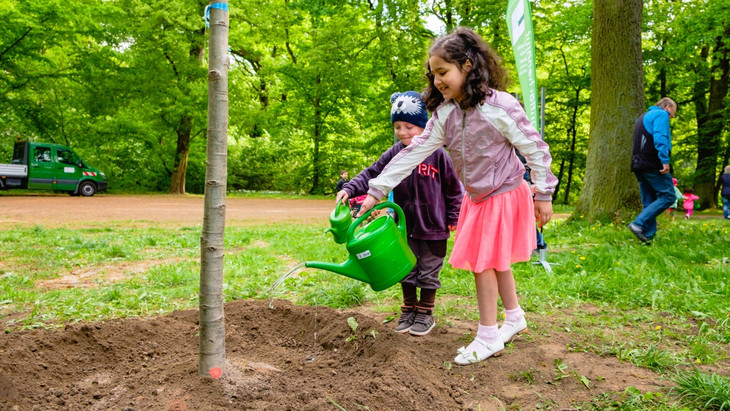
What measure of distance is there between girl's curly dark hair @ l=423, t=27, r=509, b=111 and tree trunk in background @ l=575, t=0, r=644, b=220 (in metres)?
5.15

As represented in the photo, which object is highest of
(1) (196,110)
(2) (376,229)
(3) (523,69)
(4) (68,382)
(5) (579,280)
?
(1) (196,110)

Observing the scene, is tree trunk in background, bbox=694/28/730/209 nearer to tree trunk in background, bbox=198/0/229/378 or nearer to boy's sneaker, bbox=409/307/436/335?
boy's sneaker, bbox=409/307/436/335

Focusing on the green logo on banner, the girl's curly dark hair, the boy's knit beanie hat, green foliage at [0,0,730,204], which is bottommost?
the boy's knit beanie hat

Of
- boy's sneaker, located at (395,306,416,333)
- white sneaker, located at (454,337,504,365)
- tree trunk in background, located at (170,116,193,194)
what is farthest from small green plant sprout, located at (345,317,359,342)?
tree trunk in background, located at (170,116,193,194)

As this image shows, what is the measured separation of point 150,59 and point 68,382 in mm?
19143

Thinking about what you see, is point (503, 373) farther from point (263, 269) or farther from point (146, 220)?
point (146, 220)

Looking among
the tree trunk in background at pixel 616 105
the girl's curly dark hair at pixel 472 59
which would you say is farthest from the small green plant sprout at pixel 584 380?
the tree trunk in background at pixel 616 105

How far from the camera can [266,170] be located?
24.7 metres

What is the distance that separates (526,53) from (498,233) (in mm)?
2558

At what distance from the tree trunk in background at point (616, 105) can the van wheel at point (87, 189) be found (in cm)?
1678

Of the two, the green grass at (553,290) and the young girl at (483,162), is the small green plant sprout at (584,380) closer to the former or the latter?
the green grass at (553,290)

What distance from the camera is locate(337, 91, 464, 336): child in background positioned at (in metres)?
2.93

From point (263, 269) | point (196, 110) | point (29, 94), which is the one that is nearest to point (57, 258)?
point (263, 269)

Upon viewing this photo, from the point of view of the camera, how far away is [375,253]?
7.79 ft
